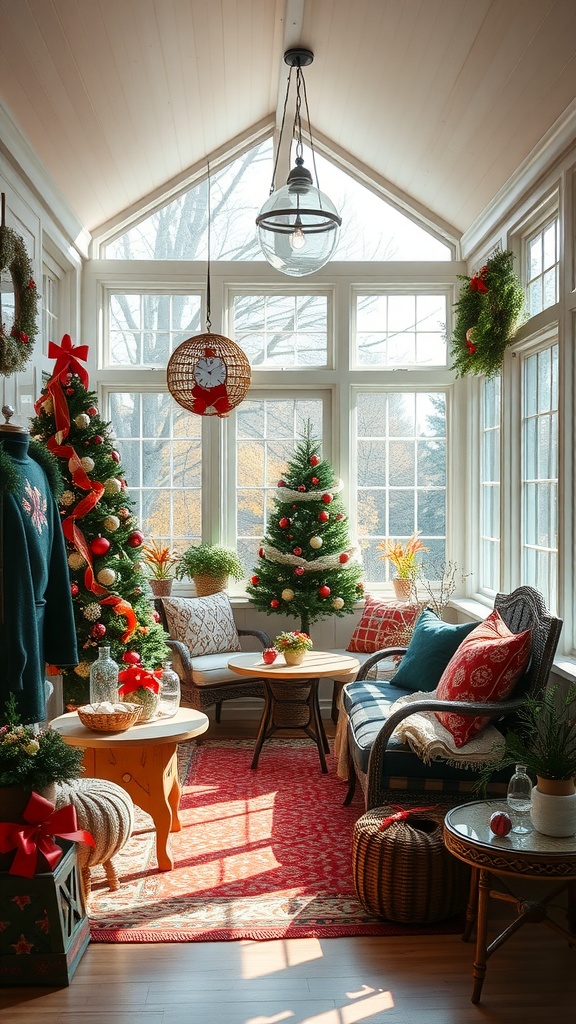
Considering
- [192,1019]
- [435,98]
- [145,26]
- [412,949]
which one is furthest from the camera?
[435,98]

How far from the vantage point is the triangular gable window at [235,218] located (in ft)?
21.5

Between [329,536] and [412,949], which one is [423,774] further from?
[329,536]

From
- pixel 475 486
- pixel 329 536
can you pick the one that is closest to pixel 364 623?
pixel 329 536

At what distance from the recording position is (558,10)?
372 cm

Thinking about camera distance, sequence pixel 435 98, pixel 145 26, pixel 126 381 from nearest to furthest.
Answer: pixel 145 26
pixel 435 98
pixel 126 381

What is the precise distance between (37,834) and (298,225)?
8.65 ft

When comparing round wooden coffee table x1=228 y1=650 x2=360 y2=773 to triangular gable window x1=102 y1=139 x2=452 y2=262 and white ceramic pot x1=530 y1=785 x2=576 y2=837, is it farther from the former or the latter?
triangular gable window x1=102 y1=139 x2=452 y2=262

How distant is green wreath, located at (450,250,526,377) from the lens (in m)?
5.00

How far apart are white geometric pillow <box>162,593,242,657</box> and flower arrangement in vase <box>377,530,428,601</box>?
1.18m

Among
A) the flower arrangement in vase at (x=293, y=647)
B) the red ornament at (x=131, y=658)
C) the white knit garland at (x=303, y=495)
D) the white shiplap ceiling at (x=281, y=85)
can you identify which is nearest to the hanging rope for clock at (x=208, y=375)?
the white knit garland at (x=303, y=495)

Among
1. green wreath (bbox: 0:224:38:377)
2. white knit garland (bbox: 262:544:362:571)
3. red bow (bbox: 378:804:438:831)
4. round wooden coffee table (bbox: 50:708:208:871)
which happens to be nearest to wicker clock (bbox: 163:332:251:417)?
white knit garland (bbox: 262:544:362:571)

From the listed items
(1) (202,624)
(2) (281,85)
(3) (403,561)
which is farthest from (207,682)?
(2) (281,85)

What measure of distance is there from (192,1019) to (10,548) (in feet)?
5.14

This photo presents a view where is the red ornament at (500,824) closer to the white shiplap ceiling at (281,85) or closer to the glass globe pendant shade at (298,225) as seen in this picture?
the glass globe pendant shade at (298,225)
